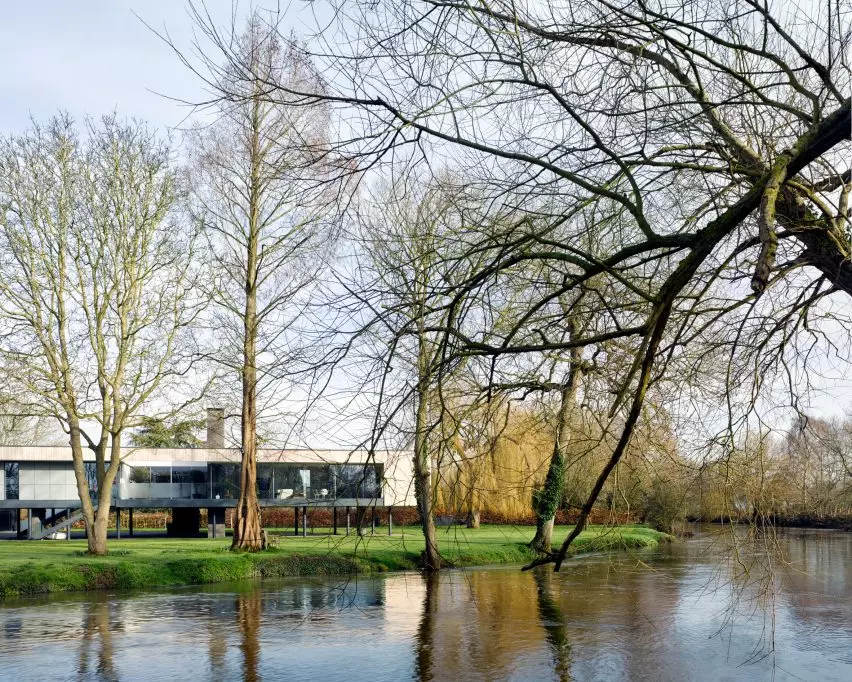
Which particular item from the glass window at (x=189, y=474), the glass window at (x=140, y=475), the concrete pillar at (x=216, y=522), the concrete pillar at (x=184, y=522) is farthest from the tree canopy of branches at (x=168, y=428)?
the concrete pillar at (x=184, y=522)

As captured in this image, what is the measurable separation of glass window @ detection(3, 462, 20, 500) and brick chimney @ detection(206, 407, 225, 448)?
7.81 metres

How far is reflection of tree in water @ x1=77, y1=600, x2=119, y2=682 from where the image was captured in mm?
11141

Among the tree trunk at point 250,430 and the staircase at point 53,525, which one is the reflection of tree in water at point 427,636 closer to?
the tree trunk at point 250,430

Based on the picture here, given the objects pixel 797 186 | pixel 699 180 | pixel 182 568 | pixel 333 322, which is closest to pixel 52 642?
pixel 182 568

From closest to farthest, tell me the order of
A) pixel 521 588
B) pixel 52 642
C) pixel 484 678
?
pixel 484 678
pixel 52 642
pixel 521 588

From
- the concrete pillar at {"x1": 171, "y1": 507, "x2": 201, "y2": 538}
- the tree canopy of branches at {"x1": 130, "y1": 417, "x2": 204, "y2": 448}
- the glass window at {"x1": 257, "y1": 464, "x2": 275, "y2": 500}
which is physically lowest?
the concrete pillar at {"x1": 171, "y1": 507, "x2": 201, "y2": 538}

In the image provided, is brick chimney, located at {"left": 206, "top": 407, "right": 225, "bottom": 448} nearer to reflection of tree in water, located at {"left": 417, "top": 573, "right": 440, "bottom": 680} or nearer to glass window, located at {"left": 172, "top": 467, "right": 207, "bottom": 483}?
glass window, located at {"left": 172, "top": 467, "right": 207, "bottom": 483}

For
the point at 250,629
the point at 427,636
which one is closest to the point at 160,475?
the point at 250,629

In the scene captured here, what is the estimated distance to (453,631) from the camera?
46.5 ft

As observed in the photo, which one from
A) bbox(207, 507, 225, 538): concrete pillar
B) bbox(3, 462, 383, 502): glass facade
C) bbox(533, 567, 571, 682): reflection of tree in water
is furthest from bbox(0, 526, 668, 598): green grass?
bbox(207, 507, 225, 538): concrete pillar

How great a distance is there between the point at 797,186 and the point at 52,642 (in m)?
11.6

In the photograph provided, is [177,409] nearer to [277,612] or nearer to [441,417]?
[277,612]

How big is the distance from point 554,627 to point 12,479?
2629 cm

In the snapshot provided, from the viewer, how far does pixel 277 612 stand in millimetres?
16016
